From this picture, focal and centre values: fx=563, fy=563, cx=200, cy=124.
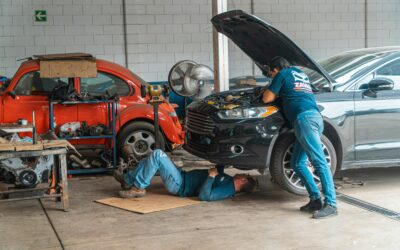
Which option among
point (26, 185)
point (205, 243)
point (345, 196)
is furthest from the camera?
point (345, 196)

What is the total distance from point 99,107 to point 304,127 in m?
3.77

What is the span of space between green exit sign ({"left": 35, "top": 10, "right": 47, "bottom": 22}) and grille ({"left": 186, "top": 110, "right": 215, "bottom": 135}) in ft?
21.2

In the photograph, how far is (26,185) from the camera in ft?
20.6

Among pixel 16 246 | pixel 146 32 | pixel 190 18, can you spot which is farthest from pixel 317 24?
→ pixel 16 246

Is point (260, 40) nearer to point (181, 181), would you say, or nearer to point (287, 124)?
point (287, 124)

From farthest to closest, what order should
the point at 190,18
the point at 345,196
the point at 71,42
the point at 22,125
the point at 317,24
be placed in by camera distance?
the point at 317,24, the point at 190,18, the point at 71,42, the point at 22,125, the point at 345,196

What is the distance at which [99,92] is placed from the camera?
8750 mm

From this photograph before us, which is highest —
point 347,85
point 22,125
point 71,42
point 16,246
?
point 71,42

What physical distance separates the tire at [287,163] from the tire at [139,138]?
257 cm

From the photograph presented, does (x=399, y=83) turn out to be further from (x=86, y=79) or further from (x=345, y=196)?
(x=86, y=79)

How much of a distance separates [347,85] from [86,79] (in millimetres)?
4099

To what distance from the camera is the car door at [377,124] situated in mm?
6691

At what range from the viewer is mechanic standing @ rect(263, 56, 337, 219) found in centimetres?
583

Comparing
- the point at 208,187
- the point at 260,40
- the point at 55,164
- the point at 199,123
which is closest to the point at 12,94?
the point at 55,164
